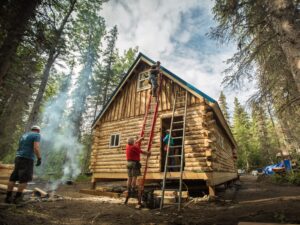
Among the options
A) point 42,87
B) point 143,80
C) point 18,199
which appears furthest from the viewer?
point 42,87

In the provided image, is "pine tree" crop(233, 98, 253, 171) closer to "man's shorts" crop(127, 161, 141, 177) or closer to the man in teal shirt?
"man's shorts" crop(127, 161, 141, 177)

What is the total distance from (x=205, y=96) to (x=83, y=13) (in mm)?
15635

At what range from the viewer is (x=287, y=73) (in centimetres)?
812

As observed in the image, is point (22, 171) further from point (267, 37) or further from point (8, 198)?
point (267, 37)

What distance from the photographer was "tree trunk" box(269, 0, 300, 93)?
17.6 ft

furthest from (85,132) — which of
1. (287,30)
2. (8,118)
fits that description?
(287,30)

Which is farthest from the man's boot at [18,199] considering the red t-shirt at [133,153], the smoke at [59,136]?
the smoke at [59,136]

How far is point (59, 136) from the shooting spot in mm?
30156

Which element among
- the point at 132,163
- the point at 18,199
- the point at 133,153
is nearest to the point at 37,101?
the point at 18,199

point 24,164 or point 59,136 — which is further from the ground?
point 59,136

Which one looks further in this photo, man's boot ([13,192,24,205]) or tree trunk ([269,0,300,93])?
tree trunk ([269,0,300,93])

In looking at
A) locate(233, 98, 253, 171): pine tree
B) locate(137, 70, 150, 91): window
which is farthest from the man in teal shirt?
locate(233, 98, 253, 171): pine tree

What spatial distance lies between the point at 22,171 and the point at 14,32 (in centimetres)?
395

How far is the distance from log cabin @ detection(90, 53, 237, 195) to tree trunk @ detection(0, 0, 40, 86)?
716 cm
